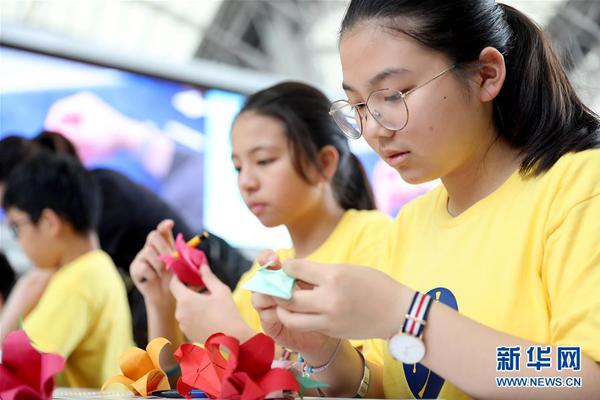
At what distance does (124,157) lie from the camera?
2.62 m

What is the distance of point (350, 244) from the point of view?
64.2 inches

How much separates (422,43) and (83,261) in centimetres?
152

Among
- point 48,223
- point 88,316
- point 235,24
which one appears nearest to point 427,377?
point 88,316

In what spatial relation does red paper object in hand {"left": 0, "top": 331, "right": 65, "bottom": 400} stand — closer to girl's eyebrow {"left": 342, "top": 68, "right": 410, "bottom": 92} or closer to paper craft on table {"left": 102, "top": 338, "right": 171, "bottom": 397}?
paper craft on table {"left": 102, "top": 338, "right": 171, "bottom": 397}

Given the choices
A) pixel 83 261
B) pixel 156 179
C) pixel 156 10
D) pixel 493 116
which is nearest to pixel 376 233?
pixel 493 116

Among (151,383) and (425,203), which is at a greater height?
(425,203)

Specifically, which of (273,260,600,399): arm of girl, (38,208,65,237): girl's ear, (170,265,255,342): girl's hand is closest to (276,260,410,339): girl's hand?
(273,260,600,399): arm of girl

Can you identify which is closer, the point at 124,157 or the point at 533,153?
the point at 533,153

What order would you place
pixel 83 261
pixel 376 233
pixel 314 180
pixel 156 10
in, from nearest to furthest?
pixel 376 233 → pixel 314 180 → pixel 83 261 → pixel 156 10

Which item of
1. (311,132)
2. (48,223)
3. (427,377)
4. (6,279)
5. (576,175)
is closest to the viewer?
(576,175)

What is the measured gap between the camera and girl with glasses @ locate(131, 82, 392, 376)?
1.57m

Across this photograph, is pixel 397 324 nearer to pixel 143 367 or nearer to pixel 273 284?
pixel 273 284

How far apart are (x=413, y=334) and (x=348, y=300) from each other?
0.25ft

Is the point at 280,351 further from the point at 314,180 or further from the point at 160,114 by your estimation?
the point at 160,114
